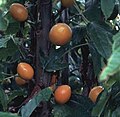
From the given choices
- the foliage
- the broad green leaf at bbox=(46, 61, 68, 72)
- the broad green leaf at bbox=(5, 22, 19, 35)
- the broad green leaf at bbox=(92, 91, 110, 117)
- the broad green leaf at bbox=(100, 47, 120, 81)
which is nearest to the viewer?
the broad green leaf at bbox=(100, 47, 120, 81)

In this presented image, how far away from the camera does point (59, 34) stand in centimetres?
69

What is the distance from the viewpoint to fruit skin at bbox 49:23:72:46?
2.29ft

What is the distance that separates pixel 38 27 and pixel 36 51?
0.06 meters

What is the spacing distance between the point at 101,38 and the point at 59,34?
3.6 inches

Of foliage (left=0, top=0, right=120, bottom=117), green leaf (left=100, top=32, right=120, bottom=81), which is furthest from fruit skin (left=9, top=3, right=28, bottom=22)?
green leaf (left=100, top=32, right=120, bottom=81)

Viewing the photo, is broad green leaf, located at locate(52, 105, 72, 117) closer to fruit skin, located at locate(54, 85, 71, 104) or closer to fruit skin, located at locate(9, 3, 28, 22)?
fruit skin, located at locate(54, 85, 71, 104)

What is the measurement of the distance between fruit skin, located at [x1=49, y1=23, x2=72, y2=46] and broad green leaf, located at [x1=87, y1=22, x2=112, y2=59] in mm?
56

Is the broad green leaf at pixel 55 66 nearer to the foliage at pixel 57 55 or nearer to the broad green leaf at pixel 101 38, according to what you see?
the foliage at pixel 57 55

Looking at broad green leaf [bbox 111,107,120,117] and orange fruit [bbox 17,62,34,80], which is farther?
orange fruit [bbox 17,62,34,80]

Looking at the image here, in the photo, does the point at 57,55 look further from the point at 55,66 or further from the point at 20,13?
the point at 20,13

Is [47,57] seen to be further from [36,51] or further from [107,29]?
[107,29]

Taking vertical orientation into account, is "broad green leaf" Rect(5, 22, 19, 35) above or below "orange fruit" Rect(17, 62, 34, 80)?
above

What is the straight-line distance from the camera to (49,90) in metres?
0.68

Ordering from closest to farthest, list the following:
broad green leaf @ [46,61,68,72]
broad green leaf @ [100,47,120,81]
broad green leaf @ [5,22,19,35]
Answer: broad green leaf @ [100,47,120,81] < broad green leaf @ [46,61,68,72] < broad green leaf @ [5,22,19,35]
